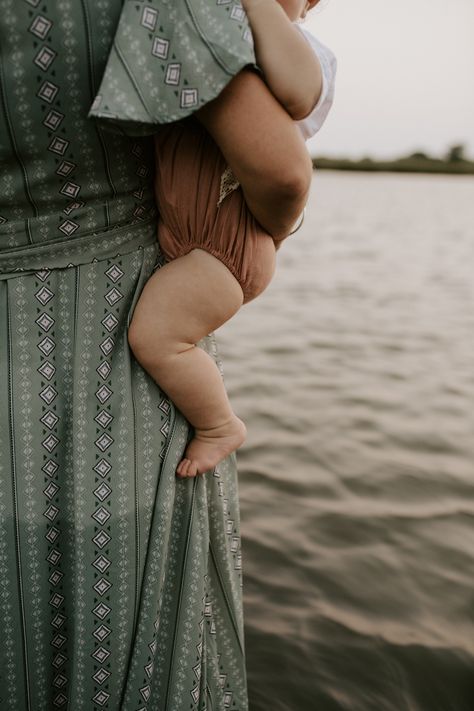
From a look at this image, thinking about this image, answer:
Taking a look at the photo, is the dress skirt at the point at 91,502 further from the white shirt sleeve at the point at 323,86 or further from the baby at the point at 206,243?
the white shirt sleeve at the point at 323,86

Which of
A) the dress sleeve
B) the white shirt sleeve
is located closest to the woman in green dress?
the dress sleeve

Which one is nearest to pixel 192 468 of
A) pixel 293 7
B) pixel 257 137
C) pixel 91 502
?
pixel 91 502

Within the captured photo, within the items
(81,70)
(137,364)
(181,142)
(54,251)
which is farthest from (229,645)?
(81,70)

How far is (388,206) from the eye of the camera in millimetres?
26172

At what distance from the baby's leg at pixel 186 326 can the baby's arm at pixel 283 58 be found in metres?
0.31

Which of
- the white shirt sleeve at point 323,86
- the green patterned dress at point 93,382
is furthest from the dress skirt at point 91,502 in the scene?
the white shirt sleeve at point 323,86

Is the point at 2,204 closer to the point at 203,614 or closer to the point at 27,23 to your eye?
the point at 27,23

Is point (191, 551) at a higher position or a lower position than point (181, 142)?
lower

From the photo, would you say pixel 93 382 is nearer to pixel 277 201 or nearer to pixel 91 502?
pixel 91 502

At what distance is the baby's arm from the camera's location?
96 cm

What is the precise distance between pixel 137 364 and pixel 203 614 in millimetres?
522

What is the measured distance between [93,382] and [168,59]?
1.74 ft

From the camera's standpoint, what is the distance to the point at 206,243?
1.15 m

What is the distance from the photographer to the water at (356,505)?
7.93ft
